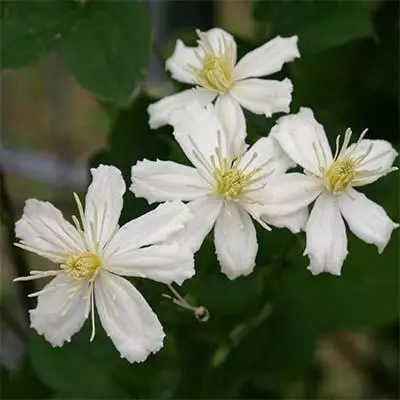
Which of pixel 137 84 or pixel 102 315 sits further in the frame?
pixel 137 84

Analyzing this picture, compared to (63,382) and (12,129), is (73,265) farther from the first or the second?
(12,129)

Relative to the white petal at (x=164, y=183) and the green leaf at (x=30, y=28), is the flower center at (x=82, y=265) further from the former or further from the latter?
the green leaf at (x=30, y=28)

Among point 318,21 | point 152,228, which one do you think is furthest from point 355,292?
point 152,228

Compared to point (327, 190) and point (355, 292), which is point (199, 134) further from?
point (355, 292)

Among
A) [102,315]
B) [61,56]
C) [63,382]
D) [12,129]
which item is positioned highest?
[61,56]

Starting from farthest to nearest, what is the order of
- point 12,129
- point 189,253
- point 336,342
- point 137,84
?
point 12,129 → point 336,342 → point 137,84 → point 189,253

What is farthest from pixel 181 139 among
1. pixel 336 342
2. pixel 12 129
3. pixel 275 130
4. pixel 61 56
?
pixel 12 129
